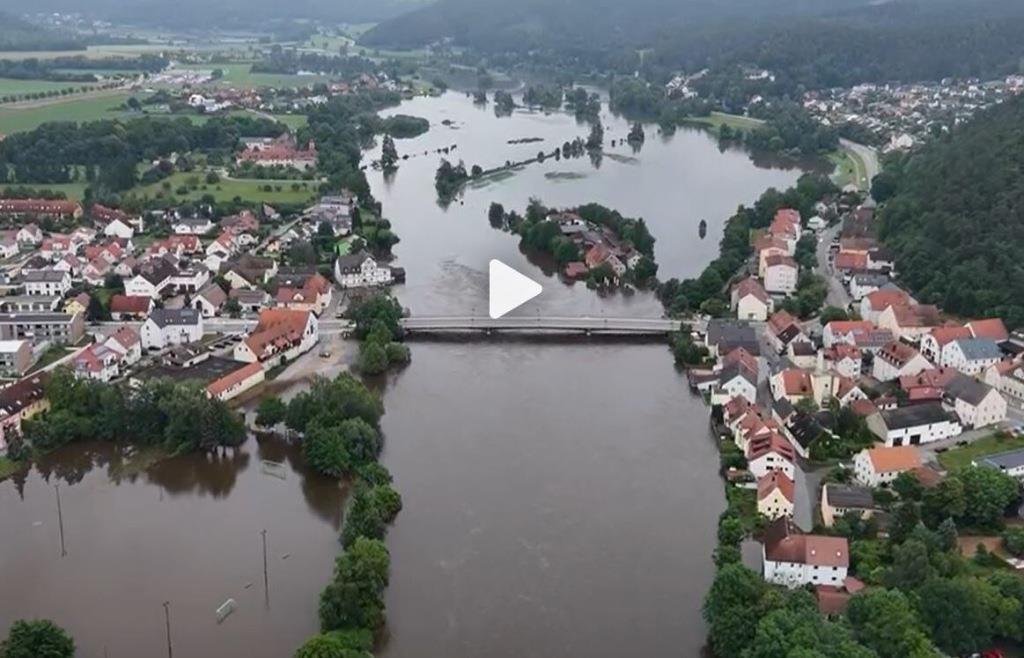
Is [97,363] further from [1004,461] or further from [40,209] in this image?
[1004,461]

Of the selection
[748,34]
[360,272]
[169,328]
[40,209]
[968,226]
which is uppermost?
[968,226]

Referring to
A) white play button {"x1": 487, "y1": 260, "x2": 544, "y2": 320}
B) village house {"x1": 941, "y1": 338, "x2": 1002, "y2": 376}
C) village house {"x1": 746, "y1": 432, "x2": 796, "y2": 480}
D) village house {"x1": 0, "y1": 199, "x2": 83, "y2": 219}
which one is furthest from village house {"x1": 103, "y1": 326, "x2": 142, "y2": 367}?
village house {"x1": 941, "y1": 338, "x2": 1002, "y2": 376}

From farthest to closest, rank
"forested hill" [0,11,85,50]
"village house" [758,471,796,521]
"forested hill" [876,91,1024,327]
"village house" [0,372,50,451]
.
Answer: "forested hill" [0,11,85,50] < "forested hill" [876,91,1024,327] < "village house" [0,372,50,451] < "village house" [758,471,796,521]

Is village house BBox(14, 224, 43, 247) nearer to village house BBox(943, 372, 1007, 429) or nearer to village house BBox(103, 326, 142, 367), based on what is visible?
village house BBox(103, 326, 142, 367)

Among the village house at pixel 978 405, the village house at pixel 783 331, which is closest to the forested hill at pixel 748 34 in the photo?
the village house at pixel 783 331

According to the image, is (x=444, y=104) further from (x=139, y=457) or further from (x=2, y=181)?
(x=139, y=457)

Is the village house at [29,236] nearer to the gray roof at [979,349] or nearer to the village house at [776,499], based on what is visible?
the village house at [776,499]

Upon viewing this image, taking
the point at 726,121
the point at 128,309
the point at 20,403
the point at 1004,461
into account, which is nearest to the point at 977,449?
the point at 1004,461
